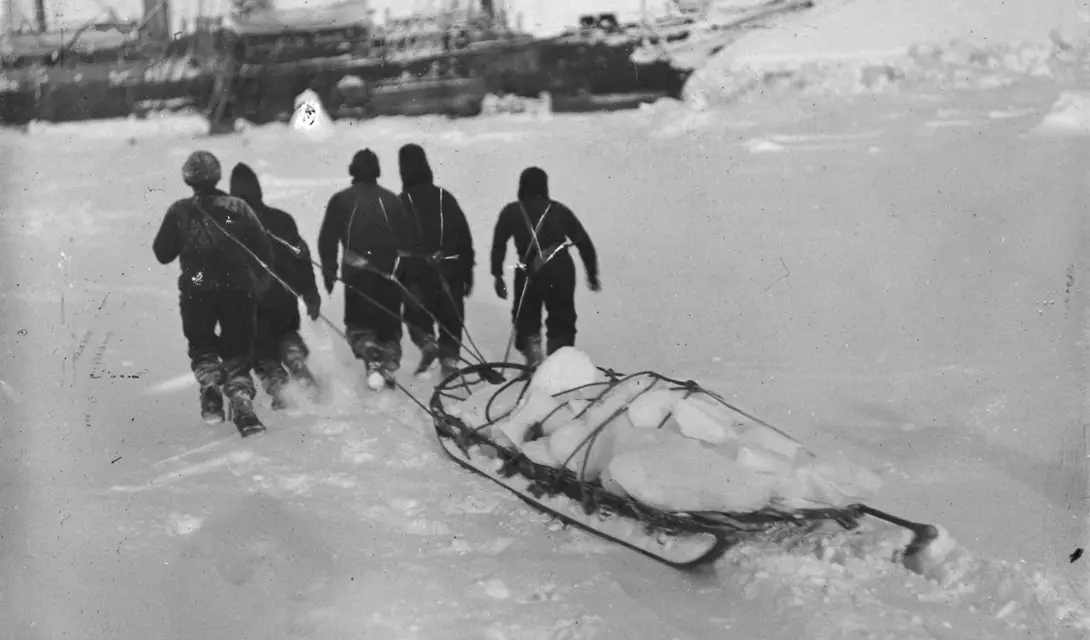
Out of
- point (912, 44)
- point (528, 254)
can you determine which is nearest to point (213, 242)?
point (528, 254)

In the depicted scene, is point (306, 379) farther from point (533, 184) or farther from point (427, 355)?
point (533, 184)

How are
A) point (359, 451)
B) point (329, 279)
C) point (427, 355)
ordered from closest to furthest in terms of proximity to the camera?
point (359, 451) → point (329, 279) → point (427, 355)

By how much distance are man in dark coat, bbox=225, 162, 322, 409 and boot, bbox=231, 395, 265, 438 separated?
6 centimetres

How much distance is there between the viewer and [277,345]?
2188 millimetres

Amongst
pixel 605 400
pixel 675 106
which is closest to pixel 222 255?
pixel 605 400

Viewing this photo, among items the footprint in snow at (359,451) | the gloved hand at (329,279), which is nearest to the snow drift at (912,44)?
the gloved hand at (329,279)

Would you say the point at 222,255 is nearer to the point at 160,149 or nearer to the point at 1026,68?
the point at 160,149

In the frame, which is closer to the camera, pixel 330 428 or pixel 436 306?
pixel 330 428

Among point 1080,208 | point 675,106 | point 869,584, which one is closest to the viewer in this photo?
point 869,584

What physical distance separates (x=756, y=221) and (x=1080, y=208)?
29.7 inches

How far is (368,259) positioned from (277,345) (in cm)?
33

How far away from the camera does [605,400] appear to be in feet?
6.84

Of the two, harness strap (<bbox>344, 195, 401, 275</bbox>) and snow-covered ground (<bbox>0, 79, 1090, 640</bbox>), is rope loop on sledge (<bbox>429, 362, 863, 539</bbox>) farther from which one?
harness strap (<bbox>344, 195, 401, 275</bbox>)

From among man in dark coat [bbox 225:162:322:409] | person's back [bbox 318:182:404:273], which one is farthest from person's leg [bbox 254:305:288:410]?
person's back [bbox 318:182:404:273]
